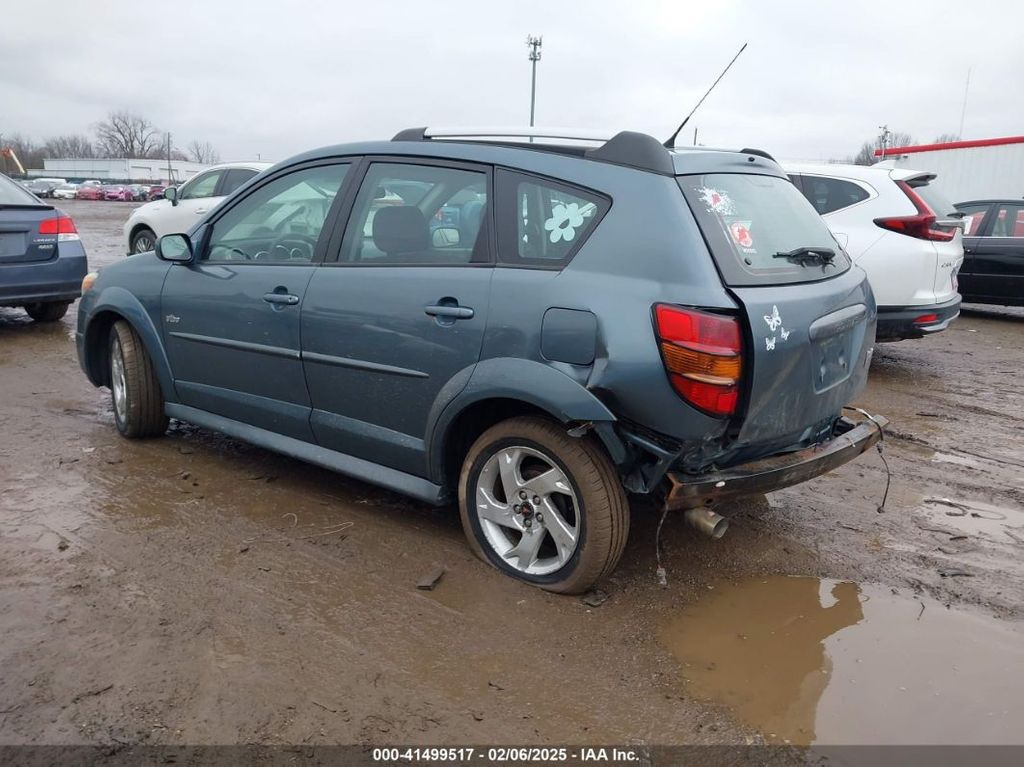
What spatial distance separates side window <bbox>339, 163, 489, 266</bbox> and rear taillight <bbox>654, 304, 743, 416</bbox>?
2.83 ft

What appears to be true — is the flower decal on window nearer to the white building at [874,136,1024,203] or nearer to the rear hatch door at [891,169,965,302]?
the rear hatch door at [891,169,965,302]

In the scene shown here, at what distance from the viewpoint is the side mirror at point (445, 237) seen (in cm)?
341

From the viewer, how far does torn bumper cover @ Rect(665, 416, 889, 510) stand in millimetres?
2936

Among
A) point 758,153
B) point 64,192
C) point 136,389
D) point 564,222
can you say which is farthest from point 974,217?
point 64,192

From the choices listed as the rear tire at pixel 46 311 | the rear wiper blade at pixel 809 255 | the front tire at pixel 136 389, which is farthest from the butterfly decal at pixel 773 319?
the rear tire at pixel 46 311

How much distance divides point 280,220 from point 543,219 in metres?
1.66

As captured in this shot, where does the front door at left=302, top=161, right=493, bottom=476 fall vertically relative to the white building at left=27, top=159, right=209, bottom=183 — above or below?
below

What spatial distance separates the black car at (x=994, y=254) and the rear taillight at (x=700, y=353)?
8687 mm

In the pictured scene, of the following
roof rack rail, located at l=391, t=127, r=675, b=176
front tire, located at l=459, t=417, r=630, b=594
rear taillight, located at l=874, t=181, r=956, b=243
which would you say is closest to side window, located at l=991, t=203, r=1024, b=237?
rear taillight, located at l=874, t=181, r=956, b=243

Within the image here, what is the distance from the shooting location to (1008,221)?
1013 cm

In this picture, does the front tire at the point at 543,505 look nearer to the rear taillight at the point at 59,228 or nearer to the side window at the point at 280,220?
the side window at the point at 280,220

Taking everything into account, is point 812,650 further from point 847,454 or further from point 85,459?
point 85,459

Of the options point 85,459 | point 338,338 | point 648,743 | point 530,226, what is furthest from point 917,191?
point 85,459

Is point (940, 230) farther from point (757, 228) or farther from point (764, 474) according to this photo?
point (764, 474)
